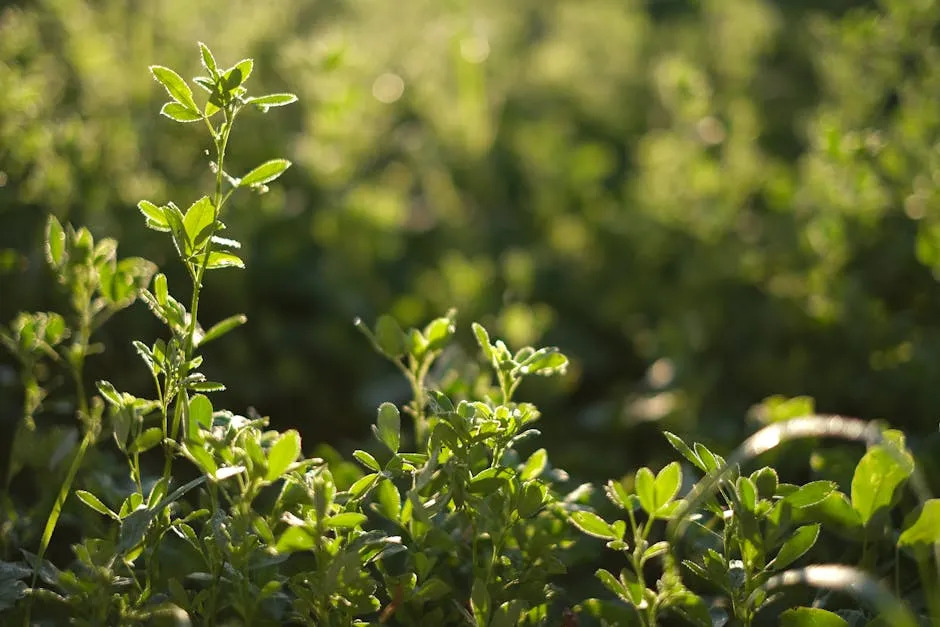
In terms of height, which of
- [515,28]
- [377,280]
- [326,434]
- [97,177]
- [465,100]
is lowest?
[326,434]

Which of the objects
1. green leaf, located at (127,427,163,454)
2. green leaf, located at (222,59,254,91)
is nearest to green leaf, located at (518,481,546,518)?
green leaf, located at (127,427,163,454)

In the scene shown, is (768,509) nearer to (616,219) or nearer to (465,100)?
(616,219)

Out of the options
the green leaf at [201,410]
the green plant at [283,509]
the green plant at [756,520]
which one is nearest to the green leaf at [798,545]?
the green plant at [756,520]

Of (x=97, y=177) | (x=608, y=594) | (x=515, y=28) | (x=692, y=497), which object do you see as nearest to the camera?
(x=692, y=497)

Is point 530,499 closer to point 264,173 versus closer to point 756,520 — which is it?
point 756,520

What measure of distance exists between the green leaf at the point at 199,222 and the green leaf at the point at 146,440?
22 cm

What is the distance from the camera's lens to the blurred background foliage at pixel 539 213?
2.12 m

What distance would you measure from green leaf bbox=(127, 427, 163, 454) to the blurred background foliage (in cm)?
64

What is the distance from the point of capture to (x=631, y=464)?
215cm

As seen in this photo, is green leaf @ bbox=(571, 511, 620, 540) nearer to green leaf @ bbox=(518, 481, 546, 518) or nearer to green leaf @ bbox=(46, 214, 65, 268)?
green leaf @ bbox=(518, 481, 546, 518)

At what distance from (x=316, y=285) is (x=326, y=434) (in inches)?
17.7

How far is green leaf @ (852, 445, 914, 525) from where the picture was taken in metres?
1.10

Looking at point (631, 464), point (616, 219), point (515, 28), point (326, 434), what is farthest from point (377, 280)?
point (515, 28)

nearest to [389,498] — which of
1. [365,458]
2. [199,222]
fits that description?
[365,458]
